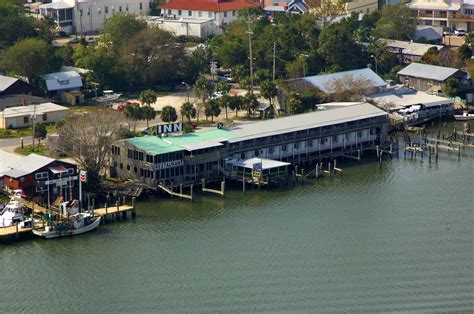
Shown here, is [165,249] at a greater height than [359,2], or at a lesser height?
lesser

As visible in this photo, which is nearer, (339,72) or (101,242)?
(101,242)

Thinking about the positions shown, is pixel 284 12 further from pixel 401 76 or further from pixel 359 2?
pixel 401 76

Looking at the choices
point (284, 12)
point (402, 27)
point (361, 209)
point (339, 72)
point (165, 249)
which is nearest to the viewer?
point (165, 249)

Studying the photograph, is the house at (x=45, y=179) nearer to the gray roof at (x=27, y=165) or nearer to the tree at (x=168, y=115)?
the gray roof at (x=27, y=165)

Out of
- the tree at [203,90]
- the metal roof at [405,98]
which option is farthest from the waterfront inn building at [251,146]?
the tree at [203,90]

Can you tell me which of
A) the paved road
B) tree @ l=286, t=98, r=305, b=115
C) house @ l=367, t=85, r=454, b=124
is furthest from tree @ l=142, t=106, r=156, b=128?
house @ l=367, t=85, r=454, b=124

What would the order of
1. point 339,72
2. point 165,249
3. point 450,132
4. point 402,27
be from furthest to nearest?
point 402,27 → point 339,72 → point 450,132 → point 165,249

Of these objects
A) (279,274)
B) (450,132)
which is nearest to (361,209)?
(279,274)
